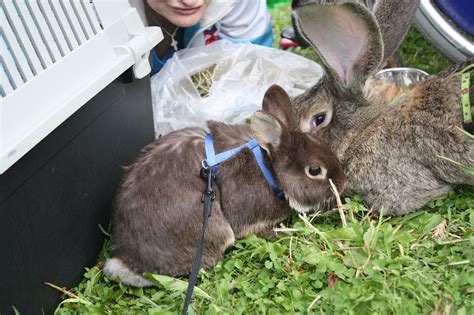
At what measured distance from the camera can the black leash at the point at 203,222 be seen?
83.8 inches

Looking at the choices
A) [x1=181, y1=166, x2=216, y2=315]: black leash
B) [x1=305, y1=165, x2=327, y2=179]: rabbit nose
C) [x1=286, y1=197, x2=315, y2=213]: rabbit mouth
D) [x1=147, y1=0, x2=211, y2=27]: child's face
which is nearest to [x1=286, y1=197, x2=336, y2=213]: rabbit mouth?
[x1=286, y1=197, x2=315, y2=213]: rabbit mouth

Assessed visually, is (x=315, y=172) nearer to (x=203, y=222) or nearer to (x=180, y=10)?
(x=203, y=222)

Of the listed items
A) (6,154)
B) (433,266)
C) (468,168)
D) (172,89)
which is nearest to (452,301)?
(433,266)

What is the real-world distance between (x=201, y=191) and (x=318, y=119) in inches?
32.2

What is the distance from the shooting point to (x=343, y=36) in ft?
8.93

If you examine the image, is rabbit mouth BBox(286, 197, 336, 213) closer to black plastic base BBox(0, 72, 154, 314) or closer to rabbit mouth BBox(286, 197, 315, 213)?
rabbit mouth BBox(286, 197, 315, 213)

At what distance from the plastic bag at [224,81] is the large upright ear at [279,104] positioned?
0.73 metres

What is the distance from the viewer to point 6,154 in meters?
1.91

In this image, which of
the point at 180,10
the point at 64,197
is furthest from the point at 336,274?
the point at 180,10

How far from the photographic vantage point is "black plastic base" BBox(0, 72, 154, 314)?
81.4 inches

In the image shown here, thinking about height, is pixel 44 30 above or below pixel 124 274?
above

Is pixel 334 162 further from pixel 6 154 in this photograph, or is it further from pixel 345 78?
pixel 6 154

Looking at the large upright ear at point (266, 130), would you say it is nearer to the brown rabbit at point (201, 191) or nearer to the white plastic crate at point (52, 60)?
the brown rabbit at point (201, 191)

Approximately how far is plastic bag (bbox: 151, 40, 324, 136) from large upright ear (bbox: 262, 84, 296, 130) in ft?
2.38
